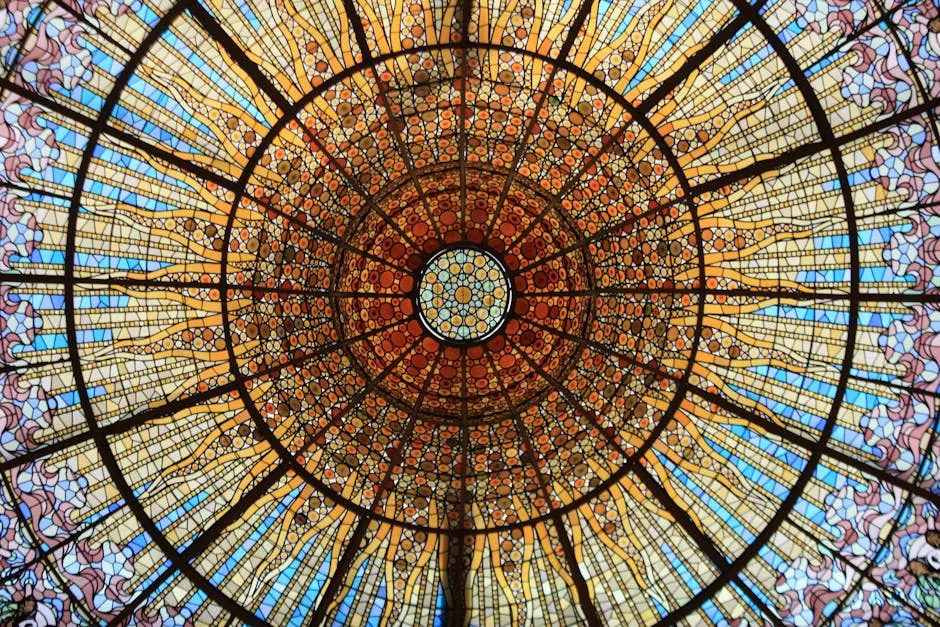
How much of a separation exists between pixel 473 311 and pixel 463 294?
1.08 ft

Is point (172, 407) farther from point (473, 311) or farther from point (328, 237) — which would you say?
point (473, 311)

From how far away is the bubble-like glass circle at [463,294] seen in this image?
15.7m

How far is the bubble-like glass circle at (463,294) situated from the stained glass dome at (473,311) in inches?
2.8

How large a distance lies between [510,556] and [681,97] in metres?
7.23

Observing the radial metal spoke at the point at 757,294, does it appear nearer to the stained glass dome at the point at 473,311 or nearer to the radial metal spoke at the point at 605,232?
the stained glass dome at the point at 473,311

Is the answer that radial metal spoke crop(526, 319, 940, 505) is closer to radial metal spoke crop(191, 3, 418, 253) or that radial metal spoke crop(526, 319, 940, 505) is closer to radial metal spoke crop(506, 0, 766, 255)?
radial metal spoke crop(506, 0, 766, 255)

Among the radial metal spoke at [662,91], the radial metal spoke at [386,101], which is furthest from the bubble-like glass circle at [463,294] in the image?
the radial metal spoke at [662,91]

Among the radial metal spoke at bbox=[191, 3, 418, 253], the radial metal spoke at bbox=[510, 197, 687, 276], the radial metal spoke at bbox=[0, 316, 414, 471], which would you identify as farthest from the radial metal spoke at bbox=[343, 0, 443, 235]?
the radial metal spoke at bbox=[0, 316, 414, 471]

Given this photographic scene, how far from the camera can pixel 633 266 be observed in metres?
14.8

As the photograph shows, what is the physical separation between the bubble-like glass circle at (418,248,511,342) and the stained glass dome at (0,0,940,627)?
0.07m

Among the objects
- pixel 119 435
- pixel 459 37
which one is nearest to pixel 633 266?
pixel 459 37

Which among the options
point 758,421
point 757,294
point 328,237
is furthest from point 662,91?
point 328,237

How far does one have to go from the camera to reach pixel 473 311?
617 inches

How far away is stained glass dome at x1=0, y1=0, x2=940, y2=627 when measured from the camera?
12.6 meters
